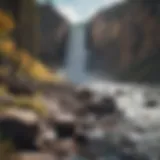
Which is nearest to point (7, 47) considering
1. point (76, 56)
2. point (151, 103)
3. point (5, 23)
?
point (5, 23)

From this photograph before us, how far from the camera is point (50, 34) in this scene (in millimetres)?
1448

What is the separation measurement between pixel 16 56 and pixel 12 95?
15 centimetres

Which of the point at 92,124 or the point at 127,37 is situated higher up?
the point at 127,37

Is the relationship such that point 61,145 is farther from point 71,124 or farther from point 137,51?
point 137,51

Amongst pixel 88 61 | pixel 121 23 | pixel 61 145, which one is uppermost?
pixel 121 23

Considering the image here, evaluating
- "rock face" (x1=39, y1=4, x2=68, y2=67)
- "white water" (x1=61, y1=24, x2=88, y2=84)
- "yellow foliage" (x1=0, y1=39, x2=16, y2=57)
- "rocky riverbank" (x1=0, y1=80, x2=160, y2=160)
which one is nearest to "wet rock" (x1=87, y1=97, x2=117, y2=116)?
"rocky riverbank" (x1=0, y1=80, x2=160, y2=160)

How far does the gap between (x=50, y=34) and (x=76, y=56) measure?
0.13m

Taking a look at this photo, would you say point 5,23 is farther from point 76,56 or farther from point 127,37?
point 127,37

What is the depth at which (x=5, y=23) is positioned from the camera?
1444 mm

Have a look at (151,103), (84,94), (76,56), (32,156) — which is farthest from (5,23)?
(151,103)

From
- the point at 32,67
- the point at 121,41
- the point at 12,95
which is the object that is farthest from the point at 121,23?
the point at 12,95

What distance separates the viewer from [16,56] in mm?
1438

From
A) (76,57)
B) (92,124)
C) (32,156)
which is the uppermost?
(76,57)

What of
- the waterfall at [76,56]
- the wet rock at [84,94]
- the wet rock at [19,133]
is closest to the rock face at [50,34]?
the waterfall at [76,56]
